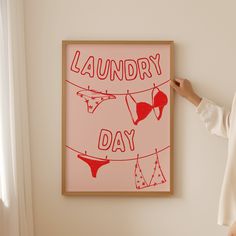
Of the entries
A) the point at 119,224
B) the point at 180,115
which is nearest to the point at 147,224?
the point at 119,224

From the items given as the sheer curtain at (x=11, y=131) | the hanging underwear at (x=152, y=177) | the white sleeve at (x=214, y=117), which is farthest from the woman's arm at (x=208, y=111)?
the sheer curtain at (x=11, y=131)

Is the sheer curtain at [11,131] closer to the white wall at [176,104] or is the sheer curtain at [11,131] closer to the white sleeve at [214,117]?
the white wall at [176,104]

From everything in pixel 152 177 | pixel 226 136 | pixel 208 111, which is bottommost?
pixel 152 177

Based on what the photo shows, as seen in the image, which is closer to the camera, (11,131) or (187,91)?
(11,131)

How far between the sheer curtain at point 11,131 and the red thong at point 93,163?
0.92 ft

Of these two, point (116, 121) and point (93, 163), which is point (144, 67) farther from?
point (93, 163)

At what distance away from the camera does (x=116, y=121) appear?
1.92 m

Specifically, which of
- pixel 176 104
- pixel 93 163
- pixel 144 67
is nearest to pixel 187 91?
pixel 176 104

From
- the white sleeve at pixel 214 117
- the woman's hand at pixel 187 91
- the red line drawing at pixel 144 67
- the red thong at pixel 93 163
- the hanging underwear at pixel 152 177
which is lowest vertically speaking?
the hanging underwear at pixel 152 177

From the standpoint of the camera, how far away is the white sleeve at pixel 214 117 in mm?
1841

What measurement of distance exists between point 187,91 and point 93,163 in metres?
0.54

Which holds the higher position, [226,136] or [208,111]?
[208,111]

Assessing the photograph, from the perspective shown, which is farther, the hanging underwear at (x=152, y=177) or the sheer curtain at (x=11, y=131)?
the hanging underwear at (x=152, y=177)

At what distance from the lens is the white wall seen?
1.92m
